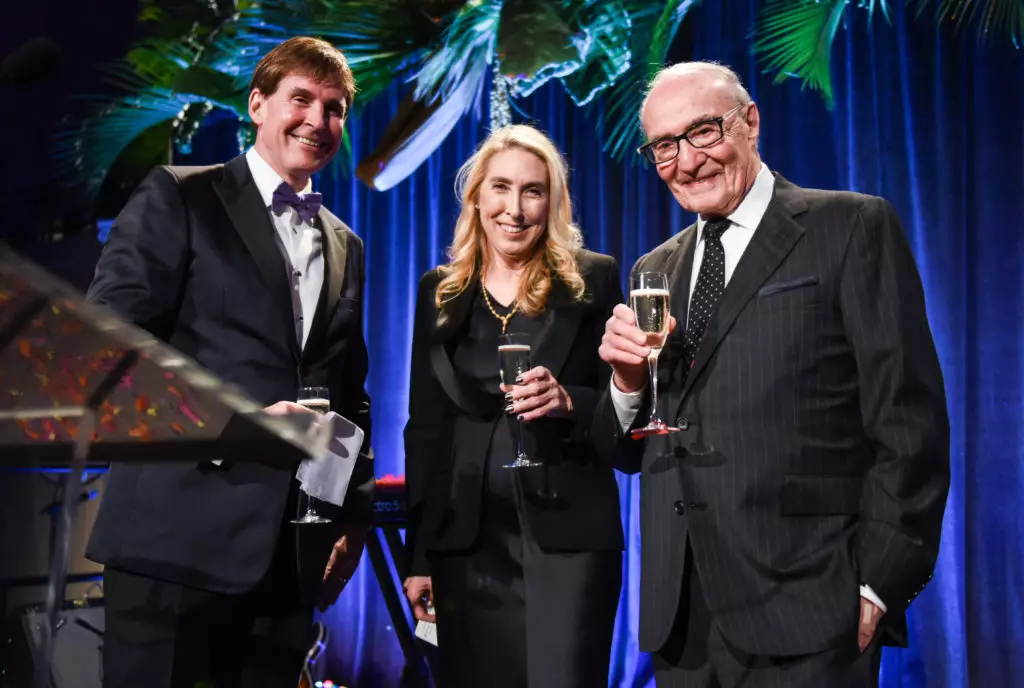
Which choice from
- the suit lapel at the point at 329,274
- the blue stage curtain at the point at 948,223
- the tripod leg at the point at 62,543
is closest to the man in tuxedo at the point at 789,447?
the suit lapel at the point at 329,274

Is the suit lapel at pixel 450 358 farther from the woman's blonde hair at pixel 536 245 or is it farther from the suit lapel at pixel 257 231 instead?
the suit lapel at pixel 257 231

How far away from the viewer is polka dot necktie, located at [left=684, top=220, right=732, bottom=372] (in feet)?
6.79

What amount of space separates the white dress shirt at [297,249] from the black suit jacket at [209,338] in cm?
3

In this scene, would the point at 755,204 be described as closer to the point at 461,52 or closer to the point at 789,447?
the point at 789,447

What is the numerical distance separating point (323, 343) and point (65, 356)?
146 centimetres

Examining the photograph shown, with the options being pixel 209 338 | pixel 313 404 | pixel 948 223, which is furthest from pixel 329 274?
pixel 948 223

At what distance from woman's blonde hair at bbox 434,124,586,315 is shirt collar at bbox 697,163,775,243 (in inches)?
23.6

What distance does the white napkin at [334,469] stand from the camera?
223cm

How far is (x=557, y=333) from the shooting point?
2.58 m

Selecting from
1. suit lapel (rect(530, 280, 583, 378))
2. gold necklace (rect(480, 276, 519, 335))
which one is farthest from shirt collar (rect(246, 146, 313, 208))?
suit lapel (rect(530, 280, 583, 378))

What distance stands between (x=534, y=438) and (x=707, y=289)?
0.65 m

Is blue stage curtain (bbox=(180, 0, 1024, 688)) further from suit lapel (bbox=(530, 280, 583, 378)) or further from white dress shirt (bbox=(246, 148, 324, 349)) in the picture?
white dress shirt (bbox=(246, 148, 324, 349))

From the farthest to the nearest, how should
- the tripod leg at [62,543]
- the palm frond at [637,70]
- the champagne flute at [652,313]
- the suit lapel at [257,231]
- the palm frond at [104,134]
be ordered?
the palm frond at [104,134] → the palm frond at [637,70] → the suit lapel at [257,231] → the champagne flute at [652,313] → the tripod leg at [62,543]

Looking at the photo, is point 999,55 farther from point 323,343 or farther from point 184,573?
point 184,573
